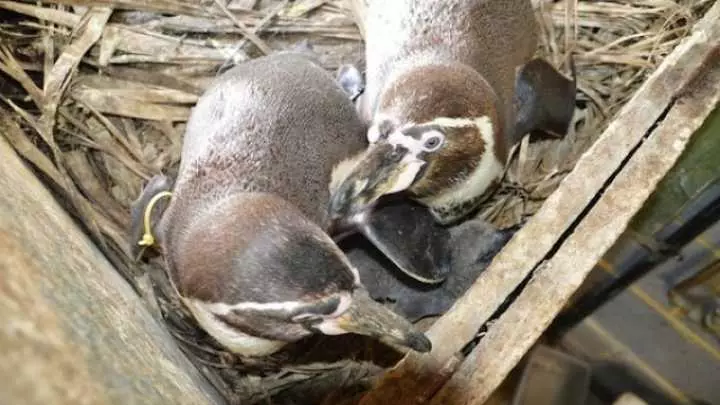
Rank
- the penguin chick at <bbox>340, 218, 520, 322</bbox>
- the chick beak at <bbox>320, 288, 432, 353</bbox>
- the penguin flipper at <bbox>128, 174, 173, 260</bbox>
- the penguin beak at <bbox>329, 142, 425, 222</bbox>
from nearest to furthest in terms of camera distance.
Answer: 1. the chick beak at <bbox>320, 288, 432, 353</bbox>
2. the penguin beak at <bbox>329, 142, 425, 222</bbox>
3. the penguin flipper at <bbox>128, 174, 173, 260</bbox>
4. the penguin chick at <bbox>340, 218, 520, 322</bbox>

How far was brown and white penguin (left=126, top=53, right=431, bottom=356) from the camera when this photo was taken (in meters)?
1.40

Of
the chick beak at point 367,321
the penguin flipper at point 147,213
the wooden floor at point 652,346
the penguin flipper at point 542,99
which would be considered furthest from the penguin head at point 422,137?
the wooden floor at point 652,346

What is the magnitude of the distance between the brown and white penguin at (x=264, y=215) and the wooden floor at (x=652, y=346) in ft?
2.28

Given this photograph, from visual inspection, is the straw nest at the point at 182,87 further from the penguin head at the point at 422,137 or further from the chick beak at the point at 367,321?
the chick beak at the point at 367,321

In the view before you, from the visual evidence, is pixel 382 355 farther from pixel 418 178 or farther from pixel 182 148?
pixel 182 148

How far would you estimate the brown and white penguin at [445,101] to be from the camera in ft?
5.48

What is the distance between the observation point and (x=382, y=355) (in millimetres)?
1929

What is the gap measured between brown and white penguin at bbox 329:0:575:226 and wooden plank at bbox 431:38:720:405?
15.6 inches

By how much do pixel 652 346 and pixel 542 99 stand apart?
25.0 inches

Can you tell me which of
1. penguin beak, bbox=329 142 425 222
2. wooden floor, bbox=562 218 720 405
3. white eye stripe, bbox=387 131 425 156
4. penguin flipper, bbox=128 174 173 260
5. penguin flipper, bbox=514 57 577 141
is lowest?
penguin flipper, bbox=128 174 173 260

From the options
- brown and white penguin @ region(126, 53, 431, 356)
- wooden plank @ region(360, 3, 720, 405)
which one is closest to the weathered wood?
brown and white penguin @ region(126, 53, 431, 356)

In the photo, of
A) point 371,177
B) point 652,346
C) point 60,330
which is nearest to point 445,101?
point 371,177

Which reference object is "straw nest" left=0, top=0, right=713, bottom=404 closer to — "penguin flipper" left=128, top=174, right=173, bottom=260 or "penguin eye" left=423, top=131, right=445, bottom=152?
"penguin flipper" left=128, top=174, right=173, bottom=260

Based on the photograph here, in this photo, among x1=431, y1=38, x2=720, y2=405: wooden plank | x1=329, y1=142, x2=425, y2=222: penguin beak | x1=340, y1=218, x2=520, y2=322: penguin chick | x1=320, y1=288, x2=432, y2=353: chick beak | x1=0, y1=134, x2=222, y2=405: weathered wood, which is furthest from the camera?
x1=340, y1=218, x2=520, y2=322: penguin chick
